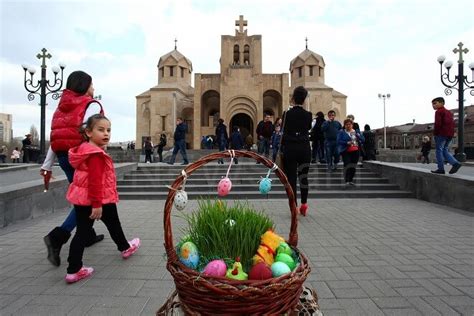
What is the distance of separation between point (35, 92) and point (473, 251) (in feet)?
64.4

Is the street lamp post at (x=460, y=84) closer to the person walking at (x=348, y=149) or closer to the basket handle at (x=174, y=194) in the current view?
the person walking at (x=348, y=149)

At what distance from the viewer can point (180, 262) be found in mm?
1669

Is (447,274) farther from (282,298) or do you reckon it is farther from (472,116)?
(472,116)

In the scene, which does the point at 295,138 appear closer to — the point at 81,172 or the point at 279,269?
the point at 81,172

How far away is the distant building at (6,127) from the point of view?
67.0 meters

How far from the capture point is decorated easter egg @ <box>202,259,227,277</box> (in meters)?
1.59

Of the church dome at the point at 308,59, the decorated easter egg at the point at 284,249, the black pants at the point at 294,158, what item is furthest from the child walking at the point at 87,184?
the church dome at the point at 308,59

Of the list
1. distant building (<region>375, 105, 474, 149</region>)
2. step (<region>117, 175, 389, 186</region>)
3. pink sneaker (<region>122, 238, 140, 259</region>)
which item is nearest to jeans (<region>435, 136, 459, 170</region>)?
step (<region>117, 175, 389, 186</region>)

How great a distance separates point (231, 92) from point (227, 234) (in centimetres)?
3667

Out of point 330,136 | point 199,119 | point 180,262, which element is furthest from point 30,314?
point 199,119

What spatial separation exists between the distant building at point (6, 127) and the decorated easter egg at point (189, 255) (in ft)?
256

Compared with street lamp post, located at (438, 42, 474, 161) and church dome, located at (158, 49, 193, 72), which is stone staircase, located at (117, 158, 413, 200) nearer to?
street lamp post, located at (438, 42, 474, 161)

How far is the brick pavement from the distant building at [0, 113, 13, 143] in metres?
75.1

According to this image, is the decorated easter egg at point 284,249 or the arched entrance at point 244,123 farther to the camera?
the arched entrance at point 244,123
